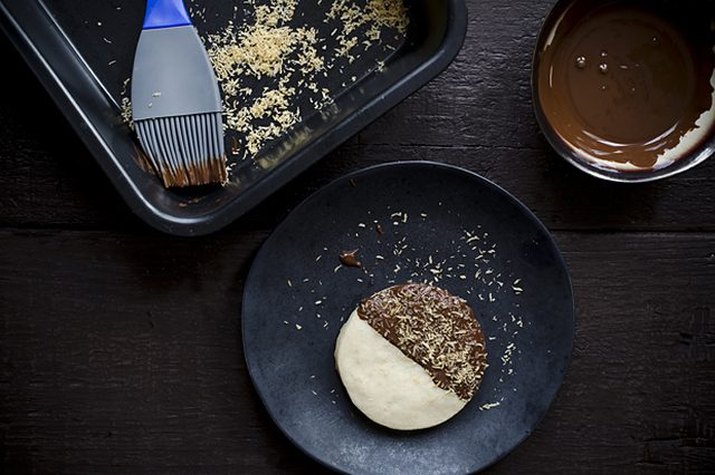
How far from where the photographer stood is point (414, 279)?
1.21 metres

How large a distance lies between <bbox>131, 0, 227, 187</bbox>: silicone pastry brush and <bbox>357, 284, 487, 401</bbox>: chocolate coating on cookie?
27cm

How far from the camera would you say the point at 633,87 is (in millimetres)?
1170

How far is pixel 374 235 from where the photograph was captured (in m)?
1.20

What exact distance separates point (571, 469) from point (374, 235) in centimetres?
40

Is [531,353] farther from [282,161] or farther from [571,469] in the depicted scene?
[282,161]

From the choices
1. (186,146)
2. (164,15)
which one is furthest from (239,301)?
(164,15)

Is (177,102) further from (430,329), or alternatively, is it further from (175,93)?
(430,329)

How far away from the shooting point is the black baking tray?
1.08m

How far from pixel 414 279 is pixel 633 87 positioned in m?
0.36

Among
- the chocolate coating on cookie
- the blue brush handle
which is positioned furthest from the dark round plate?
the blue brush handle

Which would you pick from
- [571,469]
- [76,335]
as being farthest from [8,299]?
[571,469]

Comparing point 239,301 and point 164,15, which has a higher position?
point 164,15

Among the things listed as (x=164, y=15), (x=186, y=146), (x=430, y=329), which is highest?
(x=164, y=15)

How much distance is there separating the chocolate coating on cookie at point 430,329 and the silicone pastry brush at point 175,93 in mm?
268
